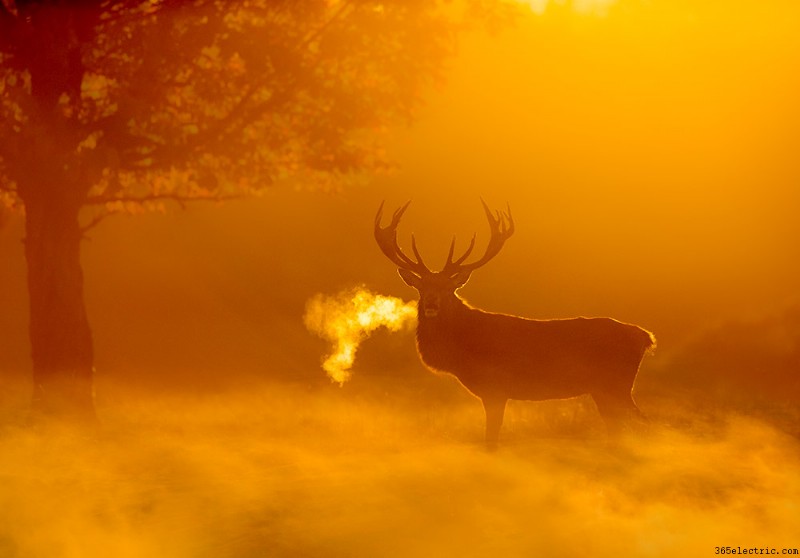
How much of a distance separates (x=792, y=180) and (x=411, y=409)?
1932 cm

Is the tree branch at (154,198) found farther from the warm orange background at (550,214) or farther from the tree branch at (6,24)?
the warm orange background at (550,214)

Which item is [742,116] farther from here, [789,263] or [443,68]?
[443,68]

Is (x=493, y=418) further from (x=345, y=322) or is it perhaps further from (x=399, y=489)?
(x=345, y=322)

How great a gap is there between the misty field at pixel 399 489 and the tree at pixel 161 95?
7.81ft

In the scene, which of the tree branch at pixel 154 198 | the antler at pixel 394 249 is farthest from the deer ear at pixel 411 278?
the tree branch at pixel 154 198

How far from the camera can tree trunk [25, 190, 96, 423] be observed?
1491cm

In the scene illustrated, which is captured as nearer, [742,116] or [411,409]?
[411,409]

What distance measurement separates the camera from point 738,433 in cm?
1477

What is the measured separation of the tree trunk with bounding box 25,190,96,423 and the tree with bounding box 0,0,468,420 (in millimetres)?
20

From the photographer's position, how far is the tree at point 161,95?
572 inches

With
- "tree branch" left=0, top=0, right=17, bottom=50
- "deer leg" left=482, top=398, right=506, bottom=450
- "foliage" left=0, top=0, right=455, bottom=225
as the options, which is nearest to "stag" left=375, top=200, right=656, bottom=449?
"deer leg" left=482, top=398, right=506, bottom=450

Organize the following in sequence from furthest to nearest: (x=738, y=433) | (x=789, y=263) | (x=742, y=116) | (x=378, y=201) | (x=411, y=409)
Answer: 1. (x=742, y=116)
2. (x=378, y=201)
3. (x=789, y=263)
4. (x=411, y=409)
5. (x=738, y=433)

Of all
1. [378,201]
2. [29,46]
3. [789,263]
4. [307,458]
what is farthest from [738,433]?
[378,201]

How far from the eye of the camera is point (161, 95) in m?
14.7
